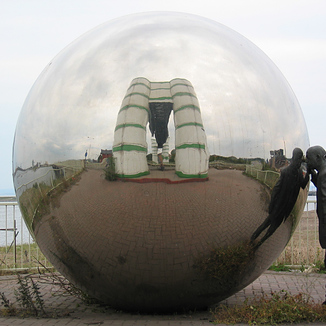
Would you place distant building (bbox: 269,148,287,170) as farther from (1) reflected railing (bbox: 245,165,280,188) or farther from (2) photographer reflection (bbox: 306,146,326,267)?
(2) photographer reflection (bbox: 306,146,326,267)

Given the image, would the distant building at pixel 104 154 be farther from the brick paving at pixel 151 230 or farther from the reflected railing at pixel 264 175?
the reflected railing at pixel 264 175

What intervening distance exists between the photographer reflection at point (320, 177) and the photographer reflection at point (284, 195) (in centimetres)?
11

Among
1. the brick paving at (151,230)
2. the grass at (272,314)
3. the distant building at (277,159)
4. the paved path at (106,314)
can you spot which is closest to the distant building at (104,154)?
the brick paving at (151,230)

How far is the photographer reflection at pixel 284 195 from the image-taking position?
562cm

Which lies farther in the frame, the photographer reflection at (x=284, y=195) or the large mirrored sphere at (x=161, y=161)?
the photographer reflection at (x=284, y=195)

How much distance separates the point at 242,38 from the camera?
6.13 m

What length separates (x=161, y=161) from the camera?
15.9 feet

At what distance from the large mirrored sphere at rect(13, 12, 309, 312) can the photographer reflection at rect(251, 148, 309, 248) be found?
0.06ft

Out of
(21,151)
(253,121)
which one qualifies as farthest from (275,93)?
(21,151)

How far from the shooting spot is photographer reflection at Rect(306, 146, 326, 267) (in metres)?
5.64

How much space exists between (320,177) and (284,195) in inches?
18.4

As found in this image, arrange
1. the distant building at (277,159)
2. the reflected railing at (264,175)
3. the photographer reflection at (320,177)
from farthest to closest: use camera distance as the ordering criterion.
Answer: the photographer reflection at (320,177), the distant building at (277,159), the reflected railing at (264,175)

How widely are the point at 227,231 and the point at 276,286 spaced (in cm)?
364

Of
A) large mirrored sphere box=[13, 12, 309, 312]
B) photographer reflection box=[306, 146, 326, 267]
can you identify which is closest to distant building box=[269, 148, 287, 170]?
large mirrored sphere box=[13, 12, 309, 312]
